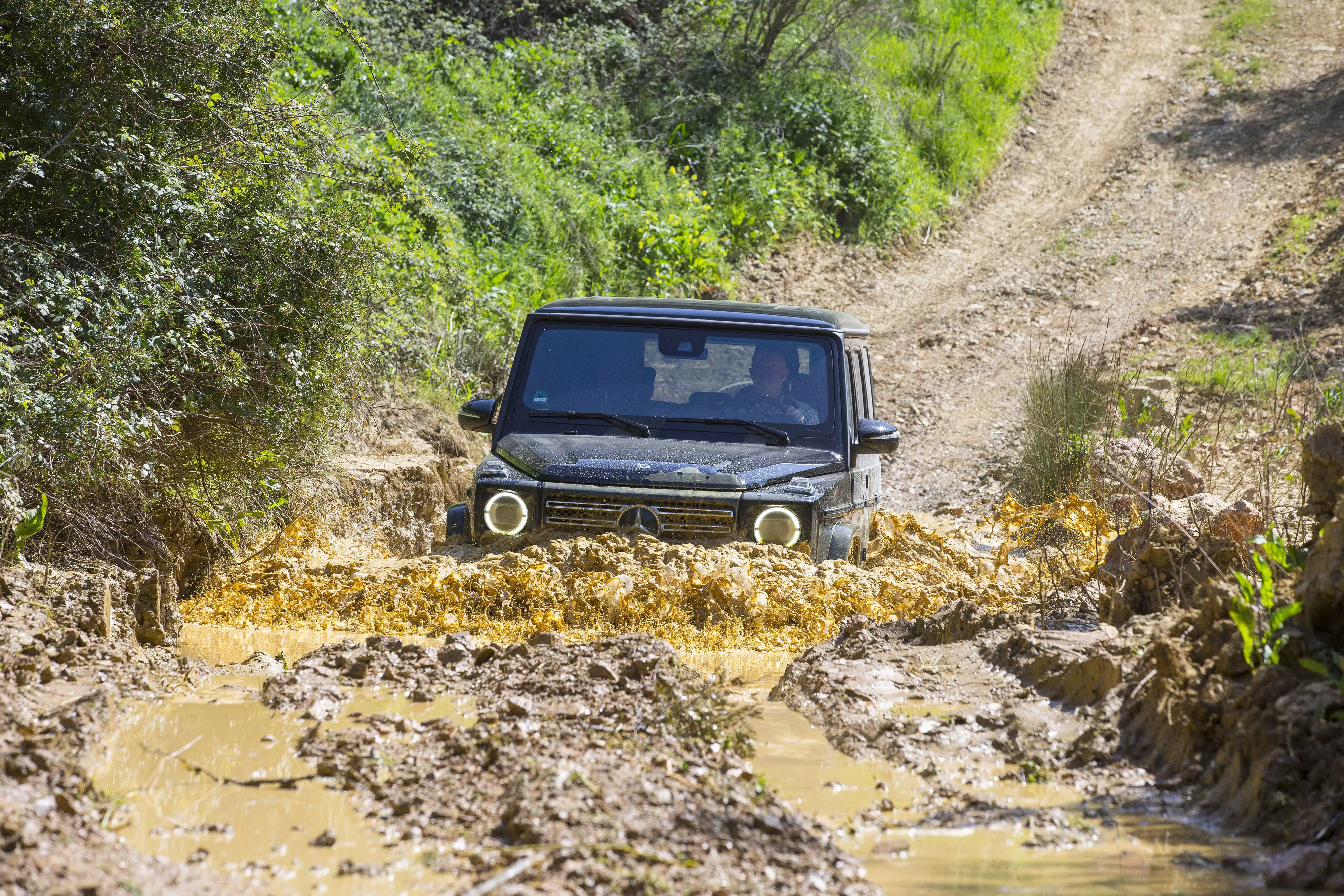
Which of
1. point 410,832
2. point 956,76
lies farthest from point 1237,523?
point 956,76

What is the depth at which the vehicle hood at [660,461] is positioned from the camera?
5262 mm

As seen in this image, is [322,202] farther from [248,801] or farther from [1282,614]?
[1282,614]

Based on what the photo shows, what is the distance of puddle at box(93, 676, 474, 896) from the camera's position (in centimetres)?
246

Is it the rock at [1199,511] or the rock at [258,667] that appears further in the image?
the rock at [1199,511]

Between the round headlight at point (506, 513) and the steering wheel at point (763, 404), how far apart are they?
3.93 feet

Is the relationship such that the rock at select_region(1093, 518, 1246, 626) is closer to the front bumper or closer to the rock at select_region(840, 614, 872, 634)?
the rock at select_region(840, 614, 872, 634)

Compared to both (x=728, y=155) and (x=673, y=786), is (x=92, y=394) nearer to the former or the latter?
(x=673, y=786)

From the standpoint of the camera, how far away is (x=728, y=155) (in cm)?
1788

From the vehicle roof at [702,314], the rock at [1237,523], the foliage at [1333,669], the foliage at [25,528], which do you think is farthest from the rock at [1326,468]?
the foliage at [25,528]

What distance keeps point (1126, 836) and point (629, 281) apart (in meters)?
12.3

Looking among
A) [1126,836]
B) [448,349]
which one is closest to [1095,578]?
[1126,836]

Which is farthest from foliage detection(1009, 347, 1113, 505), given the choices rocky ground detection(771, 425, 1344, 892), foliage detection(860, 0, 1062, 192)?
foliage detection(860, 0, 1062, 192)

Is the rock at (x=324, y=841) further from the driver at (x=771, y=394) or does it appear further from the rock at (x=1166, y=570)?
the driver at (x=771, y=394)

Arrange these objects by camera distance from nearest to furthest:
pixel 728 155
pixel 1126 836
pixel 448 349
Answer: pixel 1126 836, pixel 448 349, pixel 728 155
